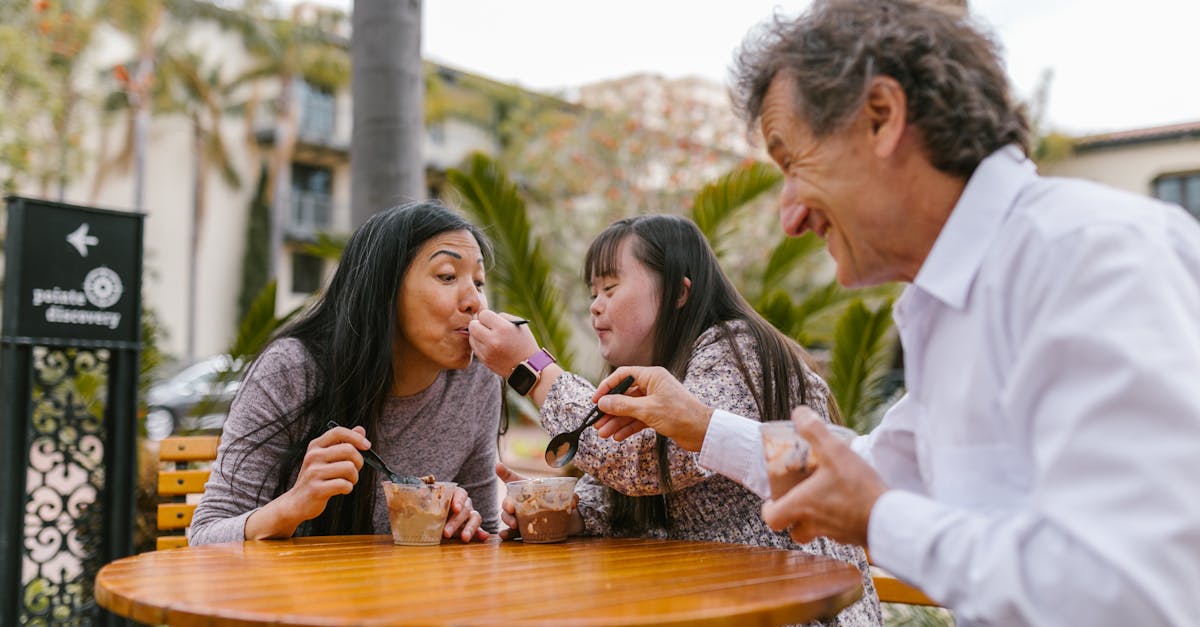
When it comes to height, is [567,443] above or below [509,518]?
above

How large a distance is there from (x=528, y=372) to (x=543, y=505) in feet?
1.06

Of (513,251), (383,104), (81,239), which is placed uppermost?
(383,104)

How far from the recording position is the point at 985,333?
135 cm

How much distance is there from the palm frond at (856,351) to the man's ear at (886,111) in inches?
131

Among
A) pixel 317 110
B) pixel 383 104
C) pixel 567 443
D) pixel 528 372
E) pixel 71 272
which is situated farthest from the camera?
pixel 317 110

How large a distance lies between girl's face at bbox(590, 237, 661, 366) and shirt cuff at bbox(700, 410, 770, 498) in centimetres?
64

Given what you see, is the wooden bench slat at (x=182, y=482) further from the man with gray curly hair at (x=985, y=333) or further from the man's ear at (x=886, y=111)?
the man's ear at (x=886, y=111)

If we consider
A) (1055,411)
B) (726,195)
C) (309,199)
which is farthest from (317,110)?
(1055,411)

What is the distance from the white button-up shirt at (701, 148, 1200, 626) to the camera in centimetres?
105

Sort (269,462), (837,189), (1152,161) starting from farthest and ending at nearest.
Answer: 1. (1152,161)
2. (269,462)
3. (837,189)

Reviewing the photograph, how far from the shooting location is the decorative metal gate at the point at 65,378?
141 inches

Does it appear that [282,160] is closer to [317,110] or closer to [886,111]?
[317,110]

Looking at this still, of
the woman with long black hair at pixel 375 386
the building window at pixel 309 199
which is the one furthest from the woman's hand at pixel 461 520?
the building window at pixel 309 199

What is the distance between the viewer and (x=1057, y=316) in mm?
1163
